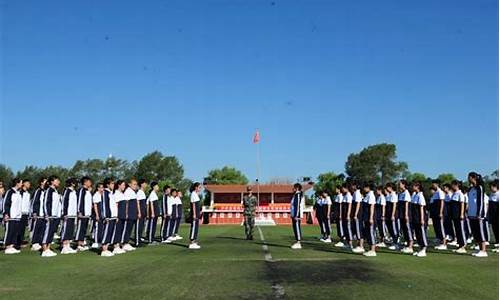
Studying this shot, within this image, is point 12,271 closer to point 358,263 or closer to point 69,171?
point 358,263

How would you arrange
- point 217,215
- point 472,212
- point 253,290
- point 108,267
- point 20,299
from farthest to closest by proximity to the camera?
point 217,215 → point 472,212 → point 108,267 → point 253,290 → point 20,299

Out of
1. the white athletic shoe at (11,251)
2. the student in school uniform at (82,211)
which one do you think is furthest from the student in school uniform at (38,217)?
the student in school uniform at (82,211)

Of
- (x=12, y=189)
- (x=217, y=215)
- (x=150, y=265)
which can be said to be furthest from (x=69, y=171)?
(x=150, y=265)

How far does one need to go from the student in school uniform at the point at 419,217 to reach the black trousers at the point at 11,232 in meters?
10.8

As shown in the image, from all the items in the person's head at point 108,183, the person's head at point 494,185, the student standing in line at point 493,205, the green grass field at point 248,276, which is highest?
the person's head at point 108,183

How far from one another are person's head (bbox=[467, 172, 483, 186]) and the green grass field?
215cm

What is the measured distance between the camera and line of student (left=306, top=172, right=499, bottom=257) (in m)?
14.0

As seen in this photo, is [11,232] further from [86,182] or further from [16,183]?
[86,182]

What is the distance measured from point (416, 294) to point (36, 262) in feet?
27.3

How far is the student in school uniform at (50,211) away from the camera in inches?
524

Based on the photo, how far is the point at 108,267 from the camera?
1087 cm

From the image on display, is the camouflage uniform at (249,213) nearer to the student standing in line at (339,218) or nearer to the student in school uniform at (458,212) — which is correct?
the student standing in line at (339,218)

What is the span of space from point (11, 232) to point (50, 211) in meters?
1.85

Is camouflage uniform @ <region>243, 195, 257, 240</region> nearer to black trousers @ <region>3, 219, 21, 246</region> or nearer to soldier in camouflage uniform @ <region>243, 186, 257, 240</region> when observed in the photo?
soldier in camouflage uniform @ <region>243, 186, 257, 240</region>
